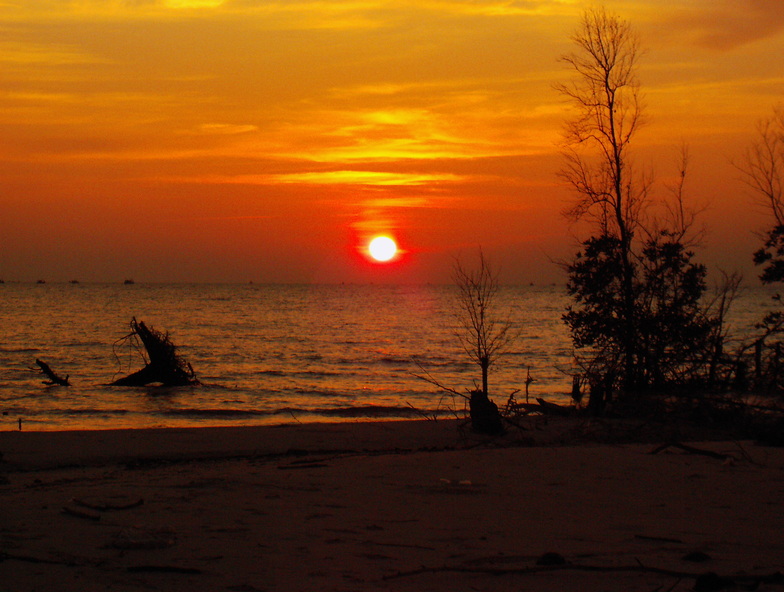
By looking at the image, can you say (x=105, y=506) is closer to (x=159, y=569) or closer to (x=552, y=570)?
(x=159, y=569)

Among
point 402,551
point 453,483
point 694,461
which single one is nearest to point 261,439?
point 453,483

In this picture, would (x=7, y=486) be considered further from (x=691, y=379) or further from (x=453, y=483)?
(x=691, y=379)

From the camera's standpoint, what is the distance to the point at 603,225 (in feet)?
68.7

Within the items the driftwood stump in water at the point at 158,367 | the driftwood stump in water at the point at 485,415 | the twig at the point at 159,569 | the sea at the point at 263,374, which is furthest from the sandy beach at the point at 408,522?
the driftwood stump in water at the point at 158,367

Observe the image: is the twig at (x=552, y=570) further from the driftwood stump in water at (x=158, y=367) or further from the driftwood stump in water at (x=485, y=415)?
the driftwood stump in water at (x=158, y=367)

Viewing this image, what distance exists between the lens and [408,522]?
6762 mm

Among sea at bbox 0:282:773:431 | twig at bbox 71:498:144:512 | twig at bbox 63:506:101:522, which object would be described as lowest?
sea at bbox 0:282:773:431

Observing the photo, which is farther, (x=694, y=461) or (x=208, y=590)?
(x=694, y=461)

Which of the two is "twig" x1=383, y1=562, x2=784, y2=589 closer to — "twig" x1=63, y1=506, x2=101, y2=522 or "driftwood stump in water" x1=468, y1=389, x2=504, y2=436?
"twig" x1=63, y1=506, x2=101, y2=522

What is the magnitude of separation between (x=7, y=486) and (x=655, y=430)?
11.1m

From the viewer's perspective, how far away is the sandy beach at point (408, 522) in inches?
201

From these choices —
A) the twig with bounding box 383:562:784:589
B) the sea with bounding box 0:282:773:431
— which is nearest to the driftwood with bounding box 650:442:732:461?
the sea with bounding box 0:282:773:431

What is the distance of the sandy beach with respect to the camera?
16.7 ft

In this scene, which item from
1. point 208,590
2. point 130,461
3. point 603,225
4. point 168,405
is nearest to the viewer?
point 208,590
